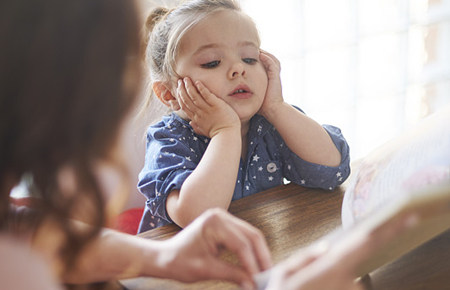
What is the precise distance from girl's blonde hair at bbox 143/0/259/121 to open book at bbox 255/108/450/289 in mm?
485

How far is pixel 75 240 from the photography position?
1.39 feet

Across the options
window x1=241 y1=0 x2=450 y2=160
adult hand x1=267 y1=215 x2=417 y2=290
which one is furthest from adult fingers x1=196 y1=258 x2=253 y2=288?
window x1=241 y1=0 x2=450 y2=160

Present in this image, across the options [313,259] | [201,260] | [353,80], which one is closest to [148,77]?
[201,260]

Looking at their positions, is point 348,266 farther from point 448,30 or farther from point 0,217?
point 448,30

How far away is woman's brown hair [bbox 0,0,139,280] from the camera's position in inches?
11.6

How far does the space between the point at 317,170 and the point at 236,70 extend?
0.24 m

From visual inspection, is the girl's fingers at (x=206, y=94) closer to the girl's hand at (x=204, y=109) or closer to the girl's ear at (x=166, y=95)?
the girl's hand at (x=204, y=109)

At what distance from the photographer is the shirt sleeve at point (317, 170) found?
810 mm

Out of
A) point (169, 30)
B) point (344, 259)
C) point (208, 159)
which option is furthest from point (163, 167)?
Result: point (344, 259)

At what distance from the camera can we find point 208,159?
0.78 m

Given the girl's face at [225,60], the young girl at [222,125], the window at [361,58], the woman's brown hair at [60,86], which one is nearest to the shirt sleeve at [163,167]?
the young girl at [222,125]

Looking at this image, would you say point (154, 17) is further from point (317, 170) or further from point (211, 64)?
point (317, 170)

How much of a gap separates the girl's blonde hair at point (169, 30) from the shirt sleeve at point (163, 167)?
129 millimetres

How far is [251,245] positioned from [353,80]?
1602 mm
